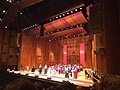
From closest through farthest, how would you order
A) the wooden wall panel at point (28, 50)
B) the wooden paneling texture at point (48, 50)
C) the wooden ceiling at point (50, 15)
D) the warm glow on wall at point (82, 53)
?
the wooden ceiling at point (50, 15) < the warm glow on wall at point (82, 53) < the wooden paneling texture at point (48, 50) < the wooden wall panel at point (28, 50)

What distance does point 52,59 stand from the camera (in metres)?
18.8

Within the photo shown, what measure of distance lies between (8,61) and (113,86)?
16659 mm

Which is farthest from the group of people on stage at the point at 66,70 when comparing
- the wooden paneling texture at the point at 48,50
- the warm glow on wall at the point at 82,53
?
the wooden paneling texture at the point at 48,50

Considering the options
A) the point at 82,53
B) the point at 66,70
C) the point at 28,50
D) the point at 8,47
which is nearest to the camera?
the point at 66,70

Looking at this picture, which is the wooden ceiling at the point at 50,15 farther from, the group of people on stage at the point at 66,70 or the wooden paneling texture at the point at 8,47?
the group of people on stage at the point at 66,70

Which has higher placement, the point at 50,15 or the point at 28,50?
the point at 50,15

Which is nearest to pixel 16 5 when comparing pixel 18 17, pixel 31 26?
pixel 18 17

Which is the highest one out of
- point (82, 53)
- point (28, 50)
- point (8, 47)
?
point (8, 47)

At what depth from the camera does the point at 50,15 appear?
12625mm

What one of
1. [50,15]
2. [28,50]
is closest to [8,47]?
[28,50]

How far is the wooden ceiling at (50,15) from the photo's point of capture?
1101cm

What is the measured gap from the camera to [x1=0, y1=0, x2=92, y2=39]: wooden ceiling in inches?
433

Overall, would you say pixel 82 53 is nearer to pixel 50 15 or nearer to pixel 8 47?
pixel 50 15

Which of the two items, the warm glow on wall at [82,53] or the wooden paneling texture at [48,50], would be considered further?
the wooden paneling texture at [48,50]
